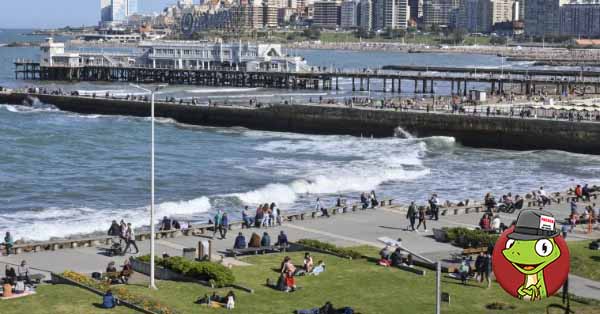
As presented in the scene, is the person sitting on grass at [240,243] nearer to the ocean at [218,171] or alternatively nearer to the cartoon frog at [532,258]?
the ocean at [218,171]

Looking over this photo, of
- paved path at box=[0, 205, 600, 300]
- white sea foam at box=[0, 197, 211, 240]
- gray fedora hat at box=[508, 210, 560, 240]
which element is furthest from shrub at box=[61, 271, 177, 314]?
white sea foam at box=[0, 197, 211, 240]

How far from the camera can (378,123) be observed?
235ft

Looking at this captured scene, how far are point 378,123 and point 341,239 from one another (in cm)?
Answer: 4077

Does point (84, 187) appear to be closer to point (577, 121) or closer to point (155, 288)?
point (155, 288)

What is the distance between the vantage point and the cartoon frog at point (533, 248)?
12.8 metres

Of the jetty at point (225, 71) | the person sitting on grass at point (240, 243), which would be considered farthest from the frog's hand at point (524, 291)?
the jetty at point (225, 71)

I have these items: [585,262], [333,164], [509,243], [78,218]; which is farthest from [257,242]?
[333,164]

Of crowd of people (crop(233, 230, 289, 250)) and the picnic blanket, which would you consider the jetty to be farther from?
the picnic blanket

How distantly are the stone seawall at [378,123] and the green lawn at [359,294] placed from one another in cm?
3853

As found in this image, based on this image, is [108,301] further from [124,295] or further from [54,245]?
[54,245]

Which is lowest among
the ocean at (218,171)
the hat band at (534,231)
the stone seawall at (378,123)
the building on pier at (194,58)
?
the ocean at (218,171)

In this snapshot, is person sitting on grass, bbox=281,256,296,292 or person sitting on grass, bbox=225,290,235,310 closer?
person sitting on grass, bbox=225,290,235,310

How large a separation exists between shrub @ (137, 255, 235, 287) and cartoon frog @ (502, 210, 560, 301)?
11.7 meters

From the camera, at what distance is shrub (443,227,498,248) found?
2870cm
